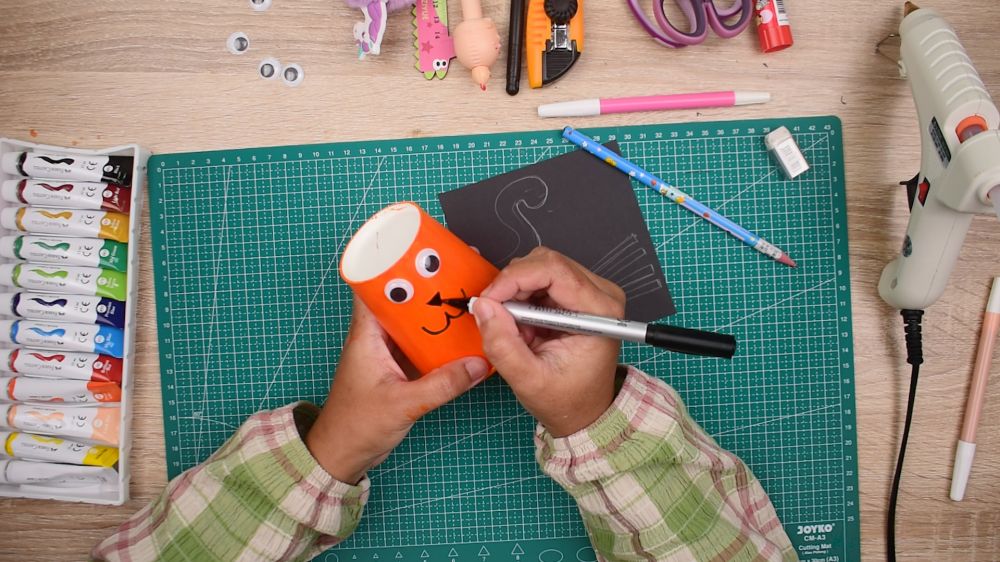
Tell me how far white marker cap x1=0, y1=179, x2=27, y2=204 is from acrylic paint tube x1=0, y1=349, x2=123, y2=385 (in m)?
0.20

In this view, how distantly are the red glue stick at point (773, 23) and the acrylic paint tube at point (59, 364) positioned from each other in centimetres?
96

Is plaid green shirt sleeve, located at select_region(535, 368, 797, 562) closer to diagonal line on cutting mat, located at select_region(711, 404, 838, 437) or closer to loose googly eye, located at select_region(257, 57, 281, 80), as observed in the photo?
diagonal line on cutting mat, located at select_region(711, 404, 838, 437)

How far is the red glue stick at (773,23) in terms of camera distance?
90 centimetres

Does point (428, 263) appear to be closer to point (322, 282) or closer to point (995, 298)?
point (322, 282)

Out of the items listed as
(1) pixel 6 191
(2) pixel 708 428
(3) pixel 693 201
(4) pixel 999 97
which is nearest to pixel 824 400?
(2) pixel 708 428

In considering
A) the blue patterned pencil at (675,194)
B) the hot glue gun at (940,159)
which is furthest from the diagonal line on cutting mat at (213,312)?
the hot glue gun at (940,159)

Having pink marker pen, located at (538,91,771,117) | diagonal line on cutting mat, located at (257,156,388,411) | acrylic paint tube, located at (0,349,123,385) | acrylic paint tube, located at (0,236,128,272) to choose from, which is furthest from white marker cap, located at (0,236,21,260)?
pink marker pen, located at (538,91,771,117)

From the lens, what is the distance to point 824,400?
0.94 metres

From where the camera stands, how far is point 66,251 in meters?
0.92

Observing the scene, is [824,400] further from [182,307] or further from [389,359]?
[182,307]

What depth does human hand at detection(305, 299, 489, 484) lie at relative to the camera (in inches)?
27.9

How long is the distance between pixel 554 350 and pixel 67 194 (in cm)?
69

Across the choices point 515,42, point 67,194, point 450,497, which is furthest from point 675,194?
point 67,194

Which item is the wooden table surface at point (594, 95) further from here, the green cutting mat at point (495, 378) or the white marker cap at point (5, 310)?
the white marker cap at point (5, 310)
